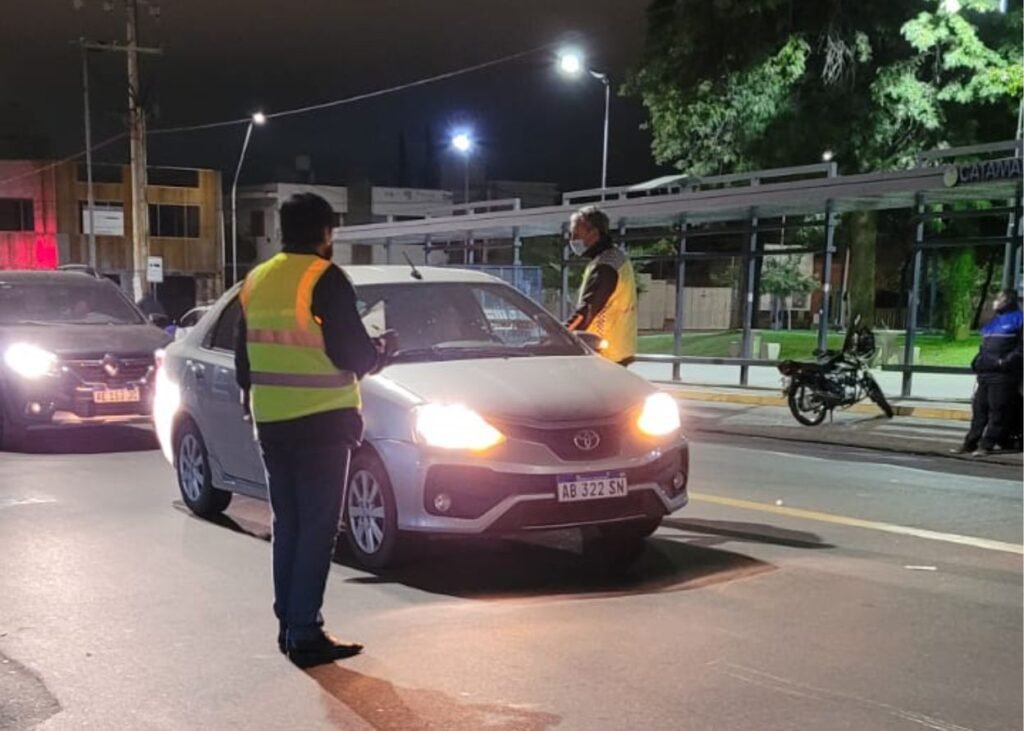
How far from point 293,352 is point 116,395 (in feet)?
21.7

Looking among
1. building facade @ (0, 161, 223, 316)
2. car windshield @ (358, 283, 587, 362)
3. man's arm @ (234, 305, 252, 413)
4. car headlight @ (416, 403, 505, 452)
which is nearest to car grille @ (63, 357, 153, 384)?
car windshield @ (358, 283, 587, 362)

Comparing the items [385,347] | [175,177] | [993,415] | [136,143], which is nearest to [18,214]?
[175,177]

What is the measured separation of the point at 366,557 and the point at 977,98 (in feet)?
62.3

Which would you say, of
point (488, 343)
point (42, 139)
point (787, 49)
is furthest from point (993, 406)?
point (42, 139)

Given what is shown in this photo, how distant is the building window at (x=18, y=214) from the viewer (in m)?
48.0

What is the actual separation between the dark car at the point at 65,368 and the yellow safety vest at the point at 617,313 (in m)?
5.40

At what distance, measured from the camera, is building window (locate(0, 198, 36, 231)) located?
48.0m

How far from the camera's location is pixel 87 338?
10.5m

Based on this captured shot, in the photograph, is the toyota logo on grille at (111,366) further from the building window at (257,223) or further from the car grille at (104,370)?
the building window at (257,223)

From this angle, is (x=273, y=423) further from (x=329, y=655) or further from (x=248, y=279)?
(x=329, y=655)

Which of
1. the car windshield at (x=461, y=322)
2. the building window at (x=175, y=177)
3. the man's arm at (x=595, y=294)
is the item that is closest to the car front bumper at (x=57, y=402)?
the car windshield at (x=461, y=322)

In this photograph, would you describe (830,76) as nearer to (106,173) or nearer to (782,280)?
(782,280)

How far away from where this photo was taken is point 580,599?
207 inches

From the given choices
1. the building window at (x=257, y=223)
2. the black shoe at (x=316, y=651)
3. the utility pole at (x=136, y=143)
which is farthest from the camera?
the building window at (x=257, y=223)
